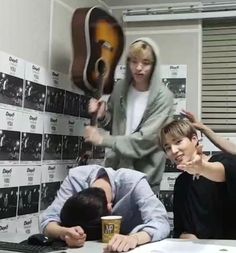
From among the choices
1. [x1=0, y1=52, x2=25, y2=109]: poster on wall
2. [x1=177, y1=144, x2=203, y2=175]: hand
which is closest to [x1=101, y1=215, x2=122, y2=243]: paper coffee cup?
[x1=177, y1=144, x2=203, y2=175]: hand

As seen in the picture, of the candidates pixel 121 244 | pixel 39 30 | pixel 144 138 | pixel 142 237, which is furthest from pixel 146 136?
pixel 121 244

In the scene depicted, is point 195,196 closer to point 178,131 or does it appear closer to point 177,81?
point 178,131

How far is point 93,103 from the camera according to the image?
2.43 m

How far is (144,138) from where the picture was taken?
234cm

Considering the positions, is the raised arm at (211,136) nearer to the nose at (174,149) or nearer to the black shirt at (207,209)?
the black shirt at (207,209)

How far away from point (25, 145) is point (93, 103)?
44 cm

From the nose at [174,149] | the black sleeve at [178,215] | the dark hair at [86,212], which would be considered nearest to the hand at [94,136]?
the black sleeve at [178,215]

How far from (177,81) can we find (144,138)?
36.1 inches

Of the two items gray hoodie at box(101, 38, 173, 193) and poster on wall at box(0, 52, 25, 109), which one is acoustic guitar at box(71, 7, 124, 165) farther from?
poster on wall at box(0, 52, 25, 109)

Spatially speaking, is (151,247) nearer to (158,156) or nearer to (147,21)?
(158,156)

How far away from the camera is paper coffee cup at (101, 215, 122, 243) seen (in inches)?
59.4

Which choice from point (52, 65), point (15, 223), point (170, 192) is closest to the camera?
point (15, 223)

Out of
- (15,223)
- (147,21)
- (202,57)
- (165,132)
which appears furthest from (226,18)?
(15,223)

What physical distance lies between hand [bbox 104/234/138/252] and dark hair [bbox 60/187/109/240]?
5.6 inches
